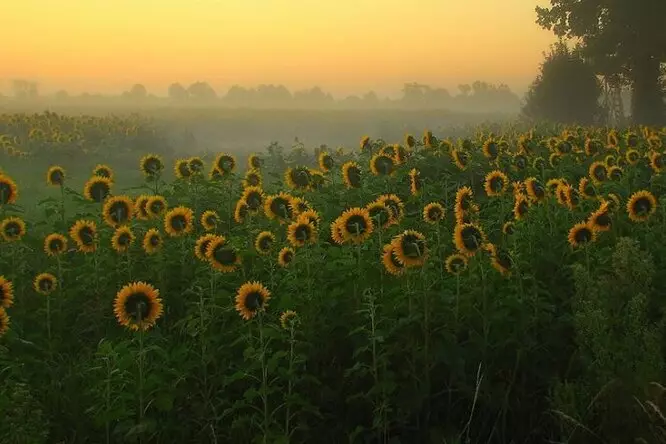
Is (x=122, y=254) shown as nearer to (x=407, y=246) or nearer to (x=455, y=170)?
(x=407, y=246)

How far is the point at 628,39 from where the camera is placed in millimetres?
28000

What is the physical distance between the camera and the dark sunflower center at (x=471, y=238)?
4835 millimetres

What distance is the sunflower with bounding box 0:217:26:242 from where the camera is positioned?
6.16m

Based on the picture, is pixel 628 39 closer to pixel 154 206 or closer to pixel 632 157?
pixel 632 157

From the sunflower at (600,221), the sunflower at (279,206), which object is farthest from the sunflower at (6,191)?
the sunflower at (600,221)

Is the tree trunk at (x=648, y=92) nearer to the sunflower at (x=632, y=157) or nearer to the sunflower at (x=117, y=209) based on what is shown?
the sunflower at (x=632, y=157)

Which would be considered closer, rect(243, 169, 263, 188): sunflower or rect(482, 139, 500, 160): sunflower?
rect(243, 169, 263, 188): sunflower

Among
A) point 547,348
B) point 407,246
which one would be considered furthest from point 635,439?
point 407,246

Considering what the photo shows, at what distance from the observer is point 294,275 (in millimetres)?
5098

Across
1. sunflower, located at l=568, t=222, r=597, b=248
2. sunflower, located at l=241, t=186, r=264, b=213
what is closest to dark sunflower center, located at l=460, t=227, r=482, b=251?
sunflower, located at l=568, t=222, r=597, b=248

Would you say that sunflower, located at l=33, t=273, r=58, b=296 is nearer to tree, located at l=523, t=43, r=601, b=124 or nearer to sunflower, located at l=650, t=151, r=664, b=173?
sunflower, located at l=650, t=151, r=664, b=173

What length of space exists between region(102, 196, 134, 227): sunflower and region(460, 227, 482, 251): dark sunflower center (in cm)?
321

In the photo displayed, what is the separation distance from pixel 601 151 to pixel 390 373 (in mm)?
8442

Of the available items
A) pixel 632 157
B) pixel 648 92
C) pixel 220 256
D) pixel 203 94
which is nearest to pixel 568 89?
pixel 648 92
